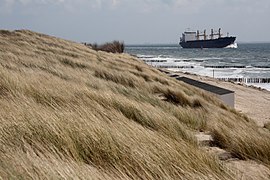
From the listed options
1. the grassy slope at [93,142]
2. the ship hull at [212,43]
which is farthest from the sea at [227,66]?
the ship hull at [212,43]

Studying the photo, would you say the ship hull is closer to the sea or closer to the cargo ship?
the cargo ship

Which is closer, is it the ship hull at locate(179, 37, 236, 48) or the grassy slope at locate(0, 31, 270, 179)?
the grassy slope at locate(0, 31, 270, 179)

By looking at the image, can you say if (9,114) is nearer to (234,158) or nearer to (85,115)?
(85,115)

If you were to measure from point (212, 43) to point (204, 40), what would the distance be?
7.30m

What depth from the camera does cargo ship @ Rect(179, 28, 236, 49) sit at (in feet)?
522

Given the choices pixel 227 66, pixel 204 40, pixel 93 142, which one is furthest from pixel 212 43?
pixel 93 142

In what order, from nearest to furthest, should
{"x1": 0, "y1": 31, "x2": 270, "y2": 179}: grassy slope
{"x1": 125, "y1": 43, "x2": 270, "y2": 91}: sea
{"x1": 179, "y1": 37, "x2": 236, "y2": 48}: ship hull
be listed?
{"x1": 0, "y1": 31, "x2": 270, "y2": 179}: grassy slope
{"x1": 125, "y1": 43, "x2": 270, "y2": 91}: sea
{"x1": 179, "y1": 37, "x2": 236, "y2": 48}: ship hull

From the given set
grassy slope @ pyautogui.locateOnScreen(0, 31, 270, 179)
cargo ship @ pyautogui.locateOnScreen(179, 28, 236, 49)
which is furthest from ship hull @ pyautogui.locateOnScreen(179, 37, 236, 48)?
grassy slope @ pyautogui.locateOnScreen(0, 31, 270, 179)

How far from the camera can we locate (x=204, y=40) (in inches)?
6801

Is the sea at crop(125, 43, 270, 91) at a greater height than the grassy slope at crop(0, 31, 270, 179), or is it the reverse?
the grassy slope at crop(0, 31, 270, 179)

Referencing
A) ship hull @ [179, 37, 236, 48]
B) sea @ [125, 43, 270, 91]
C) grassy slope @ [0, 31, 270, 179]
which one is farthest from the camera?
ship hull @ [179, 37, 236, 48]

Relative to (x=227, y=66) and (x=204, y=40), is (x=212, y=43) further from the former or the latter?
(x=227, y=66)

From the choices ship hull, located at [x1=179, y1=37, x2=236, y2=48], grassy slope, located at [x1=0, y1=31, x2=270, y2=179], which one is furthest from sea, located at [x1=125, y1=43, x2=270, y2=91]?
ship hull, located at [x1=179, y1=37, x2=236, y2=48]

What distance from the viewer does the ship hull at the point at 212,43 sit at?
158 metres
